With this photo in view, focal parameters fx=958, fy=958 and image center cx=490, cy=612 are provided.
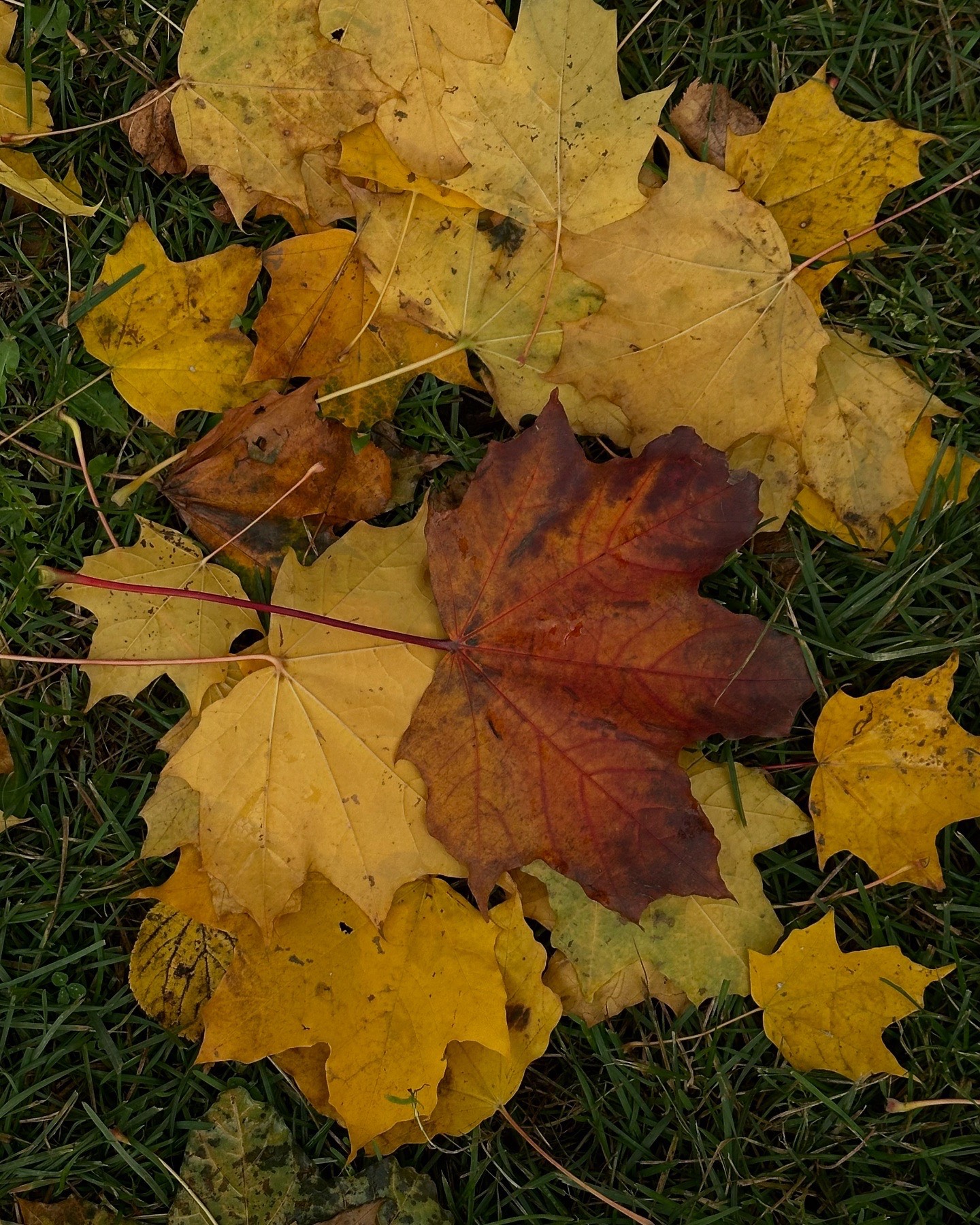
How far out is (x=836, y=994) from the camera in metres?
1.81

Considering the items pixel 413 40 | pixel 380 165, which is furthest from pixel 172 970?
pixel 413 40

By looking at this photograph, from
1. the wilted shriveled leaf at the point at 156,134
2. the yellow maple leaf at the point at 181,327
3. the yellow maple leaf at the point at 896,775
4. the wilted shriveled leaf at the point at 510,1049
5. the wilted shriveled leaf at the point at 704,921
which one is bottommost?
the wilted shriveled leaf at the point at 510,1049

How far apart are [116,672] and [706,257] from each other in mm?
1356

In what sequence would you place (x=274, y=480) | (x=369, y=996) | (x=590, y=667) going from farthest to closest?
(x=274, y=480) → (x=369, y=996) → (x=590, y=667)

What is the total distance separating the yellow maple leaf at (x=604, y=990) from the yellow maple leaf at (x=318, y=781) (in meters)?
0.34

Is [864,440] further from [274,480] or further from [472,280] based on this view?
[274,480]

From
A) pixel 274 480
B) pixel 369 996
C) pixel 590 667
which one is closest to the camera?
pixel 590 667

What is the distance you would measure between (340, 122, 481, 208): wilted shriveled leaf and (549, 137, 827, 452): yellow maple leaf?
24 cm

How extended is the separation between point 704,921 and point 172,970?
41.4 inches

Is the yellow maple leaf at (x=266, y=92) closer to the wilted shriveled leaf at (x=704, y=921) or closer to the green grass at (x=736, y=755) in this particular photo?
the green grass at (x=736, y=755)

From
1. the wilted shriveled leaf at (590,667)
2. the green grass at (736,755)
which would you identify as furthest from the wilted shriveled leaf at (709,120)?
the wilted shriveled leaf at (590,667)

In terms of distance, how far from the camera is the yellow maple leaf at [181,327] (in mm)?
1891

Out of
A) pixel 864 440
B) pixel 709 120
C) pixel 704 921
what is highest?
pixel 709 120

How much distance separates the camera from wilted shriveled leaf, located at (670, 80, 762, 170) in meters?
1.90
